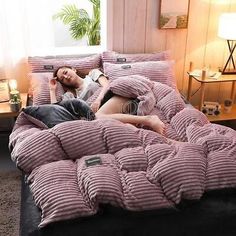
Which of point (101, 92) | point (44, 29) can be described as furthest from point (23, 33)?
point (101, 92)

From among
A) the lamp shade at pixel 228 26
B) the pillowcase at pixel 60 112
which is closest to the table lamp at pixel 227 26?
the lamp shade at pixel 228 26

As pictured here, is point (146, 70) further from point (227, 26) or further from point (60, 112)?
point (60, 112)

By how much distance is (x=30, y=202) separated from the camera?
58.0 inches

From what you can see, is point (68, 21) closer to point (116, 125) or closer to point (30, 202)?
point (116, 125)

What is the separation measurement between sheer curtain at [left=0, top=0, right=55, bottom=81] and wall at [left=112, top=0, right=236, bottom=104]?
1.89 ft

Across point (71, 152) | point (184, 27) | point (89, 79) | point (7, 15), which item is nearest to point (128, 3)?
point (184, 27)

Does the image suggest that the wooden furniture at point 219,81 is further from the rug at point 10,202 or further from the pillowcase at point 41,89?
the rug at point 10,202

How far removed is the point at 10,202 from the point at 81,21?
1965 millimetres

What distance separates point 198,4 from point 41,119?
1.71 meters

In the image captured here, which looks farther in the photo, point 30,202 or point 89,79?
point 89,79

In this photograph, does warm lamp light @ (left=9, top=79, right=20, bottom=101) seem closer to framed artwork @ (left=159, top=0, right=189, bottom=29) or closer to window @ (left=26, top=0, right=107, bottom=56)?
window @ (left=26, top=0, right=107, bottom=56)

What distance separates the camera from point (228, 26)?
103 inches

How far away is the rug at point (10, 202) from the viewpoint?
74.9 inches

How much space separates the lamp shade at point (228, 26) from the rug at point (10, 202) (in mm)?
1921
